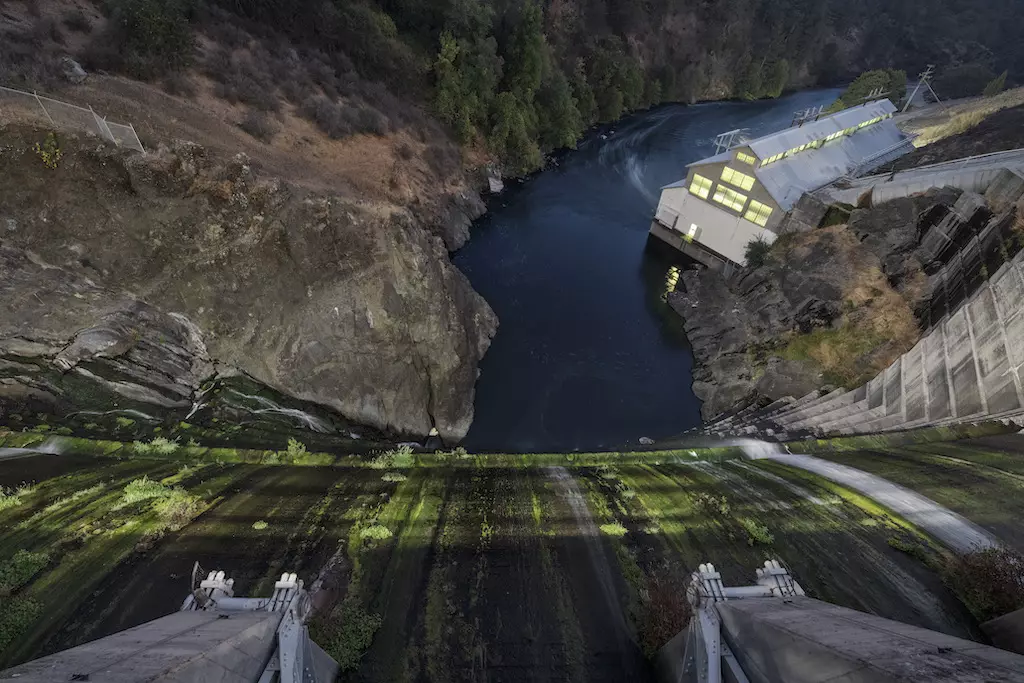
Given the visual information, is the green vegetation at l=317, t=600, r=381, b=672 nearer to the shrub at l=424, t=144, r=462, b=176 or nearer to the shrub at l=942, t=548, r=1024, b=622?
the shrub at l=942, t=548, r=1024, b=622

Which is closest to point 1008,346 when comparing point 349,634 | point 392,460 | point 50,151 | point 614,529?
point 614,529

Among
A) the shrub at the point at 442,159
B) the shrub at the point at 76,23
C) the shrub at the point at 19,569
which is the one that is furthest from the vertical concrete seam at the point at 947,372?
the shrub at the point at 76,23

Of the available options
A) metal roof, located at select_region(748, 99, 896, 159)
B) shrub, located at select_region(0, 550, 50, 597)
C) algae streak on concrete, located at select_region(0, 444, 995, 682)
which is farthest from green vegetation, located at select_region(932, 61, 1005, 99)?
shrub, located at select_region(0, 550, 50, 597)

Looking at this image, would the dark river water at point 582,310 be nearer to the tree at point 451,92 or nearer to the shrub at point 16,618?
the tree at point 451,92

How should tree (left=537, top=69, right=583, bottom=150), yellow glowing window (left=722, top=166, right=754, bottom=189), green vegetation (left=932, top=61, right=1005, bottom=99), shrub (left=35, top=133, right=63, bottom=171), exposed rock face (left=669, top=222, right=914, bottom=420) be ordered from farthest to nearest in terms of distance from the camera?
green vegetation (left=932, top=61, right=1005, bottom=99), tree (left=537, top=69, right=583, bottom=150), yellow glowing window (left=722, top=166, right=754, bottom=189), exposed rock face (left=669, top=222, right=914, bottom=420), shrub (left=35, top=133, right=63, bottom=171)

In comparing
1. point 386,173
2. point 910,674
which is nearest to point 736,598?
point 910,674

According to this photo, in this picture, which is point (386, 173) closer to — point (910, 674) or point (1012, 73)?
point (910, 674)
